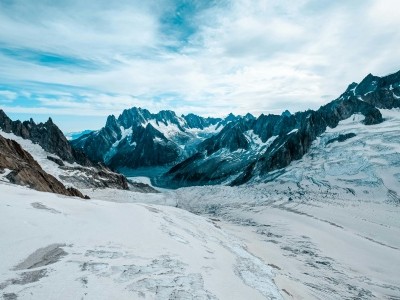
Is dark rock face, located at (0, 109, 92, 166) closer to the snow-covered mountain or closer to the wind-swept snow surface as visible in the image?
the snow-covered mountain

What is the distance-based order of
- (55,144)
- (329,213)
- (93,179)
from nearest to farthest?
(329,213) < (93,179) < (55,144)

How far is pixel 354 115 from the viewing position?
166m

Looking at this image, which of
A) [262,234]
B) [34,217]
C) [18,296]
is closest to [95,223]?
[34,217]

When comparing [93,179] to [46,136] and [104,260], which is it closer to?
[46,136]

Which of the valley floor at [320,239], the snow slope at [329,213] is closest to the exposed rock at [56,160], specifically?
the valley floor at [320,239]

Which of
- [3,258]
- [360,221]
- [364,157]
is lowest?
[360,221]

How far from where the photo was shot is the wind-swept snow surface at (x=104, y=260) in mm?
16953

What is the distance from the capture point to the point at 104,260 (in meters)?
20.7

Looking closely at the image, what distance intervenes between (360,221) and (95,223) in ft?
191

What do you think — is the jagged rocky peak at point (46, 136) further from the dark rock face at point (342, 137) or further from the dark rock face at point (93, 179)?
the dark rock face at point (342, 137)

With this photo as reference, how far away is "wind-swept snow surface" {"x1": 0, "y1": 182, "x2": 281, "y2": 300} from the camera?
55.6 ft

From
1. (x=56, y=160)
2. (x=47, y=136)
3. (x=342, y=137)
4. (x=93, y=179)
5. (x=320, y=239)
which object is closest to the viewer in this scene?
(x=320, y=239)

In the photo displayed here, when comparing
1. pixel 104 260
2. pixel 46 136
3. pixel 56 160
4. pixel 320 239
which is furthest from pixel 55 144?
pixel 104 260

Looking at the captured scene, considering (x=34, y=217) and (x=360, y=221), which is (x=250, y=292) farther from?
(x=360, y=221)
